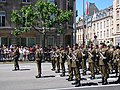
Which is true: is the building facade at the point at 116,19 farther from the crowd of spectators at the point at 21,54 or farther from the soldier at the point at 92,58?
the soldier at the point at 92,58

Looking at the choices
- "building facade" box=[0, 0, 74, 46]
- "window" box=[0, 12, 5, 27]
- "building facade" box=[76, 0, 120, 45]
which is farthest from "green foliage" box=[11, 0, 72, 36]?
"building facade" box=[76, 0, 120, 45]

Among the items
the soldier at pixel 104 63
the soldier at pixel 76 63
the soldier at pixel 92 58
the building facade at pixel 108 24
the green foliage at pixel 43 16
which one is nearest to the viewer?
the soldier at pixel 76 63

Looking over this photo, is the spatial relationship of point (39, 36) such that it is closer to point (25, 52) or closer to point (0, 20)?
point (0, 20)

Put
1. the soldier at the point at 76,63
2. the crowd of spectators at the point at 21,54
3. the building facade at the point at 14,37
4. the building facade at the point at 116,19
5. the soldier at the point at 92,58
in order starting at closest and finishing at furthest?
the soldier at the point at 76,63 < the soldier at the point at 92,58 < the crowd of spectators at the point at 21,54 < the building facade at the point at 14,37 < the building facade at the point at 116,19

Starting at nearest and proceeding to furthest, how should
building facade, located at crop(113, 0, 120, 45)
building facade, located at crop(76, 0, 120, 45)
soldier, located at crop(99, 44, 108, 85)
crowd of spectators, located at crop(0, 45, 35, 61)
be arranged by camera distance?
1. soldier, located at crop(99, 44, 108, 85)
2. crowd of spectators, located at crop(0, 45, 35, 61)
3. building facade, located at crop(113, 0, 120, 45)
4. building facade, located at crop(76, 0, 120, 45)

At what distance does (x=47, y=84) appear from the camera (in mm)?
14414

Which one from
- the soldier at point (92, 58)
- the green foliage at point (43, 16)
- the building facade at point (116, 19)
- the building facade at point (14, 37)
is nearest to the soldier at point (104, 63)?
the soldier at point (92, 58)

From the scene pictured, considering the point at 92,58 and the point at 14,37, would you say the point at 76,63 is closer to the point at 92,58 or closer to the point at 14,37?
the point at 92,58

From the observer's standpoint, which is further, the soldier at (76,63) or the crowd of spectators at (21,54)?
the crowd of spectators at (21,54)

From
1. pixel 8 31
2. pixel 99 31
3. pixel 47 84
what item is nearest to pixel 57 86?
pixel 47 84

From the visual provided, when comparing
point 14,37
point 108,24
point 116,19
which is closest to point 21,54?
point 14,37

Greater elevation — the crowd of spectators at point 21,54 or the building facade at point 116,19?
the building facade at point 116,19

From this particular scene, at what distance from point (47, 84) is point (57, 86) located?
78 centimetres

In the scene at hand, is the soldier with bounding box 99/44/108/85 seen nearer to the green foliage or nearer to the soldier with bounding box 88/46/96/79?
the soldier with bounding box 88/46/96/79
